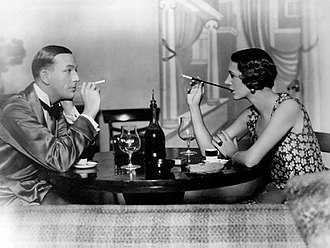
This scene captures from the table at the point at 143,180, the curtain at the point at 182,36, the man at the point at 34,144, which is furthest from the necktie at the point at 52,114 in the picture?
the curtain at the point at 182,36

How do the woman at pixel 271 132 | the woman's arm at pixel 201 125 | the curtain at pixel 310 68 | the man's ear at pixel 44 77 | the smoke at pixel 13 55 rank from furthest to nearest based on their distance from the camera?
the smoke at pixel 13 55 → the curtain at pixel 310 68 → the woman's arm at pixel 201 125 → the man's ear at pixel 44 77 → the woman at pixel 271 132

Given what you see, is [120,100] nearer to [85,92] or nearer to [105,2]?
[105,2]

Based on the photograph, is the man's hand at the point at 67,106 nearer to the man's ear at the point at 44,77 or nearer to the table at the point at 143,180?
the man's ear at the point at 44,77

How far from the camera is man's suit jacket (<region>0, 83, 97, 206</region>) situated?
127 cm

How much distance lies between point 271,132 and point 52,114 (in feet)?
2.32

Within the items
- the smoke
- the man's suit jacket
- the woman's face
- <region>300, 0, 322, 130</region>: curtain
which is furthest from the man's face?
<region>300, 0, 322, 130</region>: curtain

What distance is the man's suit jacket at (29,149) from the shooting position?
127 cm

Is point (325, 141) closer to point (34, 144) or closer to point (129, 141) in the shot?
point (129, 141)

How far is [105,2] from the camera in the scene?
3266 millimetres

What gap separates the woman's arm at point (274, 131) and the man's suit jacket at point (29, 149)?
458 mm

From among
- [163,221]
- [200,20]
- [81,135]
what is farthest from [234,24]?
[163,221]

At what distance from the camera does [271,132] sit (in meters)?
1.36

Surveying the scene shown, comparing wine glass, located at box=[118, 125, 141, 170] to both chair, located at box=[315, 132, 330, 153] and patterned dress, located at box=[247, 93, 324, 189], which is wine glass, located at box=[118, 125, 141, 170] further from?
chair, located at box=[315, 132, 330, 153]

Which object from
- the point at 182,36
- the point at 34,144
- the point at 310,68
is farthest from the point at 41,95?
the point at 310,68
